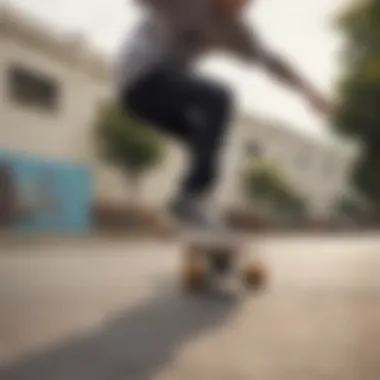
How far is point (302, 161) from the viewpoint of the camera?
62 cm

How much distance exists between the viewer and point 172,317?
0.65m

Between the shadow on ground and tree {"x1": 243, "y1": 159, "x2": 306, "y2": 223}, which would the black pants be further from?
the shadow on ground

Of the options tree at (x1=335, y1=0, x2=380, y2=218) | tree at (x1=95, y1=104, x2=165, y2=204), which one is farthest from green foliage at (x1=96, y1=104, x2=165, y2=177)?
tree at (x1=335, y1=0, x2=380, y2=218)

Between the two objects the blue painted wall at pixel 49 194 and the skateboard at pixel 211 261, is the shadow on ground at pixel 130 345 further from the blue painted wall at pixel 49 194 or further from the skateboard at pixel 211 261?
the blue painted wall at pixel 49 194

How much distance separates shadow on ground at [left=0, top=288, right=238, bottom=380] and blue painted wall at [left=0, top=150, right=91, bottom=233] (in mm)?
152

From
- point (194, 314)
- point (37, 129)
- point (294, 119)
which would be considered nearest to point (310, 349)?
point (194, 314)

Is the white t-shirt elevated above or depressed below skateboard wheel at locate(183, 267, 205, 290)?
above

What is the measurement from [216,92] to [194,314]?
0.32 m

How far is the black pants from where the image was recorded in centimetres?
62

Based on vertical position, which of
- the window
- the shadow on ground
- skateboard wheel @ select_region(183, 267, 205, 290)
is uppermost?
the window

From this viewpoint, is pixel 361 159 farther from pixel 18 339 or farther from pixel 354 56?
pixel 18 339

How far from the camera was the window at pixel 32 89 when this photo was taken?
622mm

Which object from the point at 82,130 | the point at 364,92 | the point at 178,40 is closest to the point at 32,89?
the point at 82,130

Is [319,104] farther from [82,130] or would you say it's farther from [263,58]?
[82,130]
